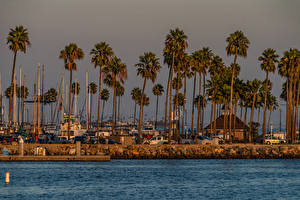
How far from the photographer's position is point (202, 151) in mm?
95125

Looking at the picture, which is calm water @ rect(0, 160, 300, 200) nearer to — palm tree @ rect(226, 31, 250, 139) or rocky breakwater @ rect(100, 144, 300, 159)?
rocky breakwater @ rect(100, 144, 300, 159)

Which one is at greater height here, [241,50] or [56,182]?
[241,50]

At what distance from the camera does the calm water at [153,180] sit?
173 feet

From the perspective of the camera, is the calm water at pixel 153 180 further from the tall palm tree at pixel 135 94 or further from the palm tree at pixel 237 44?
the tall palm tree at pixel 135 94

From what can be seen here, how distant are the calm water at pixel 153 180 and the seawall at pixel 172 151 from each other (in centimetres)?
309

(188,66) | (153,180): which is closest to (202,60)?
(188,66)

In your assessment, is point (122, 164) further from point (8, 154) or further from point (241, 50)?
point (241, 50)

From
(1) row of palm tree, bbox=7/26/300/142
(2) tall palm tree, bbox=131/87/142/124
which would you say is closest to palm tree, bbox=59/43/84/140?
(1) row of palm tree, bbox=7/26/300/142

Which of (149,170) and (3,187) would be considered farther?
(149,170)

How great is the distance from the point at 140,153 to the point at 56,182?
106ft

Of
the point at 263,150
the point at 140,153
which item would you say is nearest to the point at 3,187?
the point at 140,153

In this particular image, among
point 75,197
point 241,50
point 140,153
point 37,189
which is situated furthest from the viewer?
point 241,50

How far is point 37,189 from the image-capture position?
5481 centimetres

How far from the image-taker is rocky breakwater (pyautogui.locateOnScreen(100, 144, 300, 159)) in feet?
302
